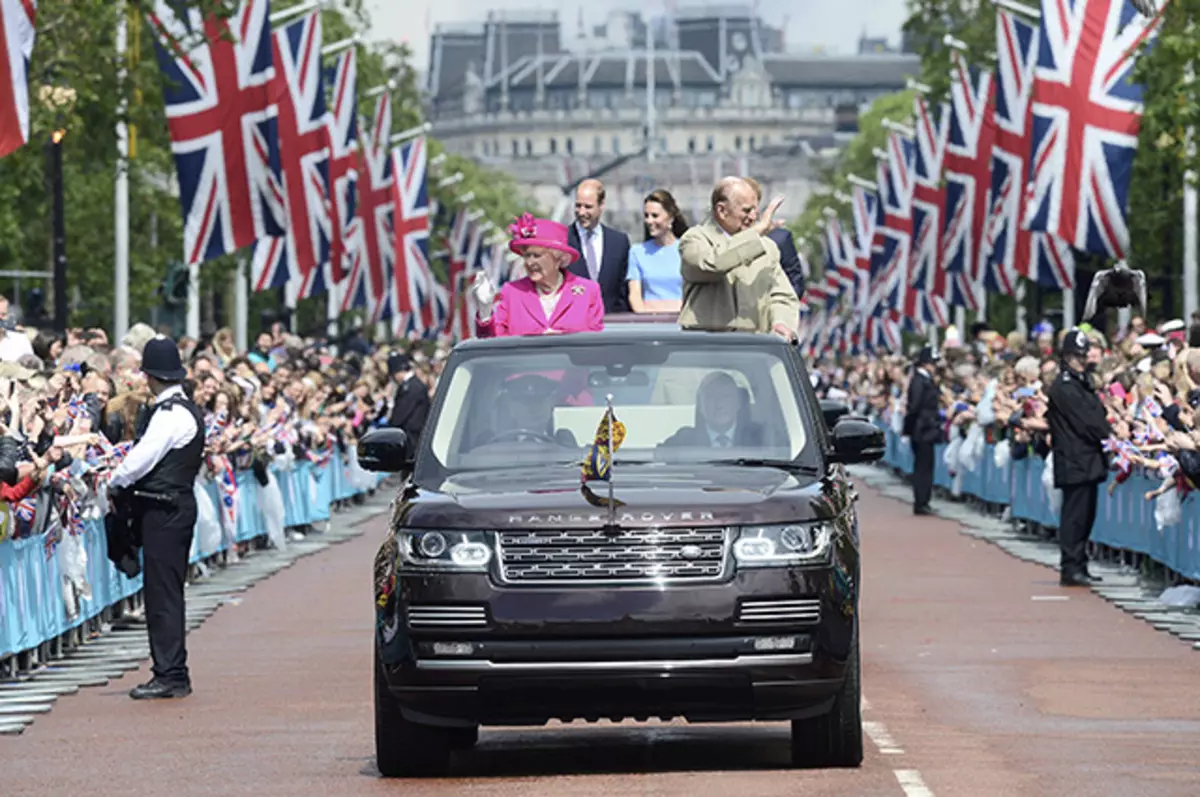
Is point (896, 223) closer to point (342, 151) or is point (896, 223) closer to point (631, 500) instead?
point (342, 151)

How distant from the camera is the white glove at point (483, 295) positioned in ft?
51.1

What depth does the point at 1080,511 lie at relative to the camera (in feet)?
83.4

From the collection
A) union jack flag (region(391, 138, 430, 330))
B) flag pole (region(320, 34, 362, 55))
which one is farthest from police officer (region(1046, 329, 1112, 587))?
union jack flag (region(391, 138, 430, 330))

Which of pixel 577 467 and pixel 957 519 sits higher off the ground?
pixel 577 467

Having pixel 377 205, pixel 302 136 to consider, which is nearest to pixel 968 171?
pixel 377 205

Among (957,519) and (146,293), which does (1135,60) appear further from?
(146,293)

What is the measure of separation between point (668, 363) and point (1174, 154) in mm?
28467

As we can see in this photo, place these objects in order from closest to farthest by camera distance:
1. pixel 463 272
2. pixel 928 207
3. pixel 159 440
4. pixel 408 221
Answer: pixel 159 440 → pixel 928 207 → pixel 408 221 → pixel 463 272

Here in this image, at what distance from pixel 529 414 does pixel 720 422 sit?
29.8 inches

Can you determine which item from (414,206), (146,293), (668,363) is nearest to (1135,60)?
(668,363)

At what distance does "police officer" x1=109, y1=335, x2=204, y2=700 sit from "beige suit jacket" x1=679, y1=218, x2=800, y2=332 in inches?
131

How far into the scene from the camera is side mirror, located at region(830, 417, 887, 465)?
41.5ft

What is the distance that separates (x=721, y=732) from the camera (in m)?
14.3

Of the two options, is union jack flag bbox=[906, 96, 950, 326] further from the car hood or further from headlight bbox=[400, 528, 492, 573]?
headlight bbox=[400, 528, 492, 573]
